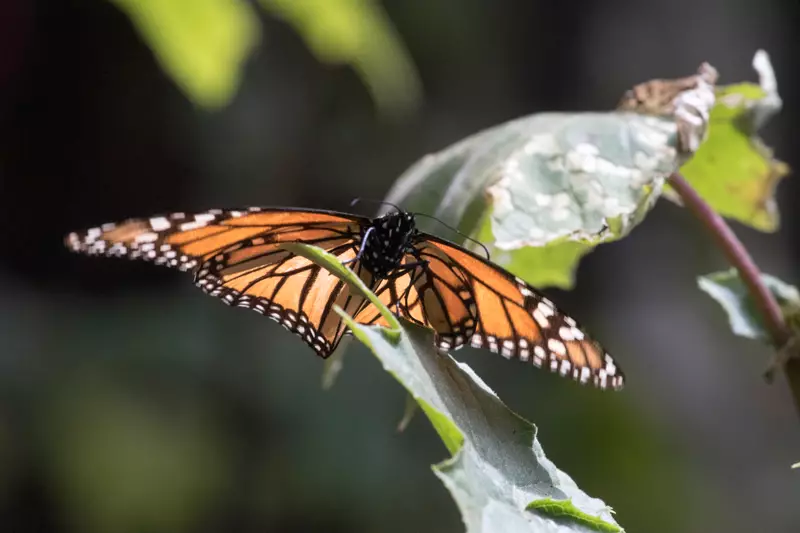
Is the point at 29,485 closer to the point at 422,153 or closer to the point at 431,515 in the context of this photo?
the point at 431,515

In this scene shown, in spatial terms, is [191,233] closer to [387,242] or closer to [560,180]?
[387,242]

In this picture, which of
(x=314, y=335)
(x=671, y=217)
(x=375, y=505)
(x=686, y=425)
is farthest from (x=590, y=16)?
(x=314, y=335)

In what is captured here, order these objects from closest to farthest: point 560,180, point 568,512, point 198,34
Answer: point 568,512 → point 560,180 → point 198,34

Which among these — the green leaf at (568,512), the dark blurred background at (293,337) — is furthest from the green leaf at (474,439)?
the dark blurred background at (293,337)

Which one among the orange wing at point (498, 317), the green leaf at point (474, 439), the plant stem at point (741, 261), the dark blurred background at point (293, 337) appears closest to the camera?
the green leaf at point (474, 439)

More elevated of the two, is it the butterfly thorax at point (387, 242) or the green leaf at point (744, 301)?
the butterfly thorax at point (387, 242)

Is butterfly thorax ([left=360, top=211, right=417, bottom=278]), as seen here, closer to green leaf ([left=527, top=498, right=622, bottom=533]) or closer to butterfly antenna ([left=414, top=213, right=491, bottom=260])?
butterfly antenna ([left=414, top=213, right=491, bottom=260])

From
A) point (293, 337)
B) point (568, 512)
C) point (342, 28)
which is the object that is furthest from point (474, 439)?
point (293, 337)

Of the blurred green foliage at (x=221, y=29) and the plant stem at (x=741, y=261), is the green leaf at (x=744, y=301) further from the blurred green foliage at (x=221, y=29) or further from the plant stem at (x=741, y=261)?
the blurred green foliage at (x=221, y=29)
